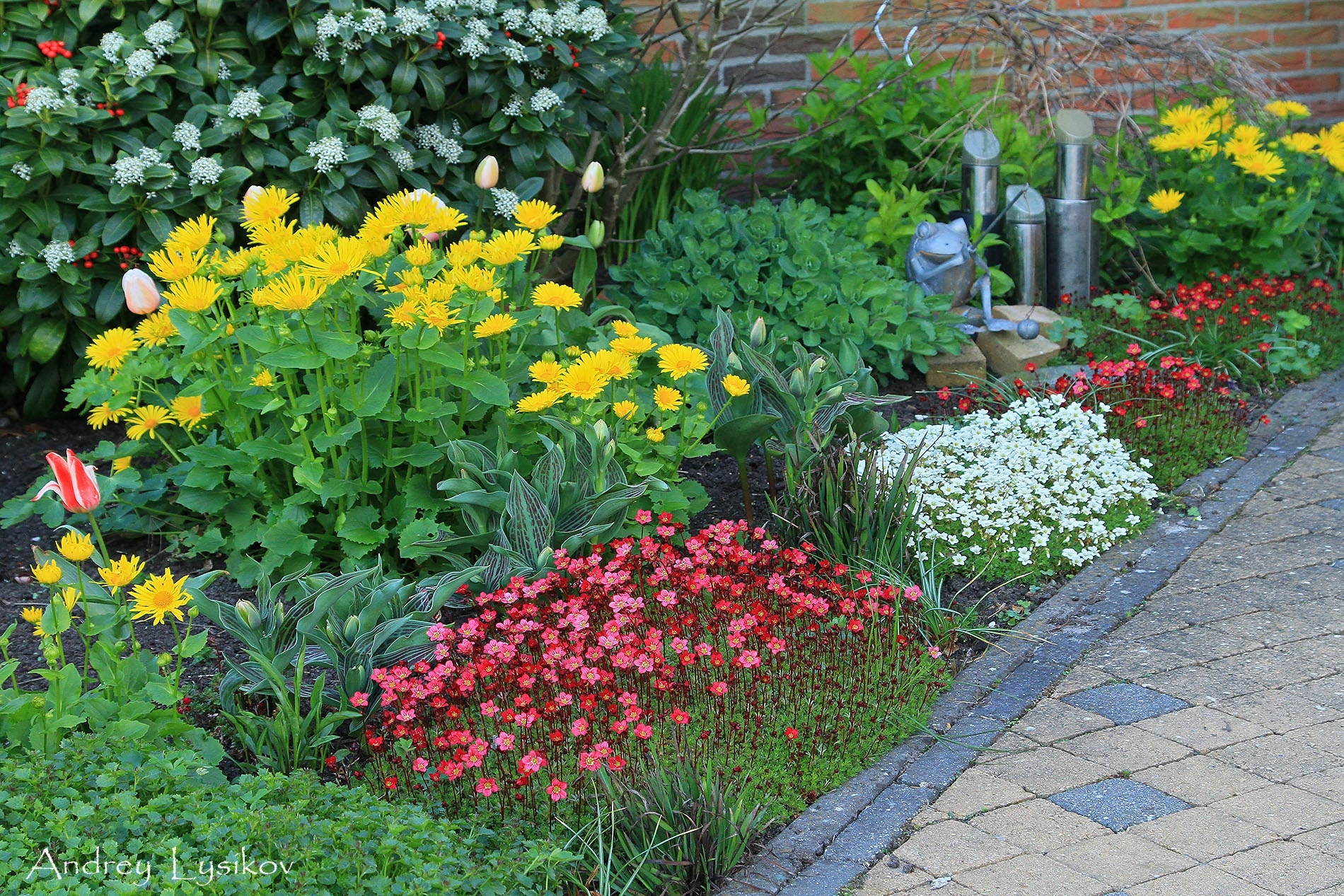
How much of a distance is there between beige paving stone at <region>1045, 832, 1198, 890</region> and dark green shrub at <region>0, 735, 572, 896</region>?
1010 millimetres

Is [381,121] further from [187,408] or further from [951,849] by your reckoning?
[951,849]

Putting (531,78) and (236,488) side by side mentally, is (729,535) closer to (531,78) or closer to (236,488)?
(236,488)

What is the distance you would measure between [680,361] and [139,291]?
139 centimetres

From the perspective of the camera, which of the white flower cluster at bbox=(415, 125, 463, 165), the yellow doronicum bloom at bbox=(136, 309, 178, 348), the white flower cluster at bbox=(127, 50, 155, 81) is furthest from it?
the white flower cluster at bbox=(415, 125, 463, 165)

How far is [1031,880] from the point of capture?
2.47 metres

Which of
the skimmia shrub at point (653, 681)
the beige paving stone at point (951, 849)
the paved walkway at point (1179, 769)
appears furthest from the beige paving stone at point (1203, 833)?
the skimmia shrub at point (653, 681)

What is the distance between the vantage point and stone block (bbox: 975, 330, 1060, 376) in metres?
5.04

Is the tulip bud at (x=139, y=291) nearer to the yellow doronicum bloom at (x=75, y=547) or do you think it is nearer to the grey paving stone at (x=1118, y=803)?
the yellow doronicum bloom at (x=75, y=547)

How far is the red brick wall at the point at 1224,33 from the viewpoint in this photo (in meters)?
6.43

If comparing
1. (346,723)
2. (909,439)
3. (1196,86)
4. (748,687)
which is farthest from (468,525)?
(1196,86)

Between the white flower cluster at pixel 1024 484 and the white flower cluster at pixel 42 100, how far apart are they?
280cm

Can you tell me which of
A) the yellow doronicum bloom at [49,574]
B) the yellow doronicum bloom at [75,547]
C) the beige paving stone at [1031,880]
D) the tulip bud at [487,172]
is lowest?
the beige paving stone at [1031,880]

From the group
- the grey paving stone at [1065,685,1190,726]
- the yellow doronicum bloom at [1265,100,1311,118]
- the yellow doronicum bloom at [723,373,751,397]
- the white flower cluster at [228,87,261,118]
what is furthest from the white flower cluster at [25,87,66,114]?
the yellow doronicum bloom at [1265,100,1311,118]

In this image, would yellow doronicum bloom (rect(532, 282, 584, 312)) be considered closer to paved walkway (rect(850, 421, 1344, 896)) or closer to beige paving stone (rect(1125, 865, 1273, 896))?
paved walkway (rect(850, 421, 1344, 896))
